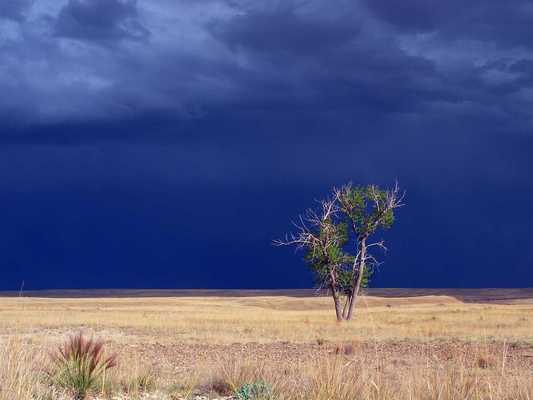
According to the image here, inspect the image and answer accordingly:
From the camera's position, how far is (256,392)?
9961 millimetres

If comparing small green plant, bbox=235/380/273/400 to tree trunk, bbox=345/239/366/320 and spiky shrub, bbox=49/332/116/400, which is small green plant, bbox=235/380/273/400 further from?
tree trunk, bbox=345/239/366/320

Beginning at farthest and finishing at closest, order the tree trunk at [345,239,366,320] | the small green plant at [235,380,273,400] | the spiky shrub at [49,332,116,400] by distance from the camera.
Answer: the tree trunk at [345,239,366,320] < the spiky shrub at [49,332,116,400] < the small green plant at [235,380,273,400]

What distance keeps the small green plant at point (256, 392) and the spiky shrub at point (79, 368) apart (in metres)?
2.18

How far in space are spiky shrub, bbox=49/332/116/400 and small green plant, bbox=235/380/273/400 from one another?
7.14ft

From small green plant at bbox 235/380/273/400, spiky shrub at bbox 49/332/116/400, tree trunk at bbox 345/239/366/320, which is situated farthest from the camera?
tree trunk at bbox 345/239/366/320

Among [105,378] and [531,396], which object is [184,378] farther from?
[531,396]

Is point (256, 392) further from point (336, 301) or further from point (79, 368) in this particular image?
point (336, 301)

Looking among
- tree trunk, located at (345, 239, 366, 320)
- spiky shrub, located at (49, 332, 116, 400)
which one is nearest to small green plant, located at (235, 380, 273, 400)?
spiky shrub, located at (49, 332, 116, 400)

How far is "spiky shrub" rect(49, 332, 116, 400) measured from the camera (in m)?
11.0

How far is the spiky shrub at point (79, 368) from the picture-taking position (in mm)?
10969

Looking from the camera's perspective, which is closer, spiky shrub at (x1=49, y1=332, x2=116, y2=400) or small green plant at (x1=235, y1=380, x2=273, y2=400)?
small green plant at (x1=235, y1=380, x2=273, y2=400)

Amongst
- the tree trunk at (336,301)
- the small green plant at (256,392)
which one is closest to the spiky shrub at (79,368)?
the small green plant at (256,392)

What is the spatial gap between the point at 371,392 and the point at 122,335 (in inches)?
903

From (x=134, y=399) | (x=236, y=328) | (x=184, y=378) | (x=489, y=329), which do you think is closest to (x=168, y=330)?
(x=236, y=328)
